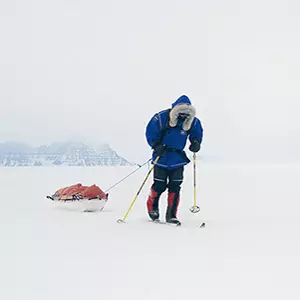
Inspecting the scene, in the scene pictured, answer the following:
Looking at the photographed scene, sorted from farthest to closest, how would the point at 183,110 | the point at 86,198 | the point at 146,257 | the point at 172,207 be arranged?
the point at 86,198
the point at 172,207
the point at 183,110
the point at 146,257

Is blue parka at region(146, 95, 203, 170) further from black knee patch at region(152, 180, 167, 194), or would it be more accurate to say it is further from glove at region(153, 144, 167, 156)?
black knee patch at region(152, 180, 167, 194)

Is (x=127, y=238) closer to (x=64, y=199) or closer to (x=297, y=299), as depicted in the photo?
(x=297, y=299)

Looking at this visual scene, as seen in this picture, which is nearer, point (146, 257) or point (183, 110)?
point (146, 257)

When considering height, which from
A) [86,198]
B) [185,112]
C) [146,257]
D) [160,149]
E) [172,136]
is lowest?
[86,198]

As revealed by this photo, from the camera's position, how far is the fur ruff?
3.53m

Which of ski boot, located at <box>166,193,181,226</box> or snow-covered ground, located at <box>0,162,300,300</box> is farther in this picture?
ski boot, located at <box>166,193,181,226</box>

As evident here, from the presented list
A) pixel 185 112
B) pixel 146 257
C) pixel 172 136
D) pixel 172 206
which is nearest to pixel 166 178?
pixel 172 206

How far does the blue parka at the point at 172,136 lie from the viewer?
3.61 meters

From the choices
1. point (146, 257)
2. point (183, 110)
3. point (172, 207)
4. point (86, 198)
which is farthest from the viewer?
point (86, 198)

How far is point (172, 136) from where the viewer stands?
3.67 m

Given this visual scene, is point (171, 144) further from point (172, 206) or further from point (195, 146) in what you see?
point (172, 206)

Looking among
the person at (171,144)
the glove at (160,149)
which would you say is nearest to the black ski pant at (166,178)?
the person at (171,144)

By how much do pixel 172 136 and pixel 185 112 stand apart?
0.27 m

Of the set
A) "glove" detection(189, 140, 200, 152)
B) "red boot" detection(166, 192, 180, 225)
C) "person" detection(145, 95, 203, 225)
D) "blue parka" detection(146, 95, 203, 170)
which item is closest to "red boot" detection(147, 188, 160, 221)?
"person" detection(145, 95, 203, 225)
